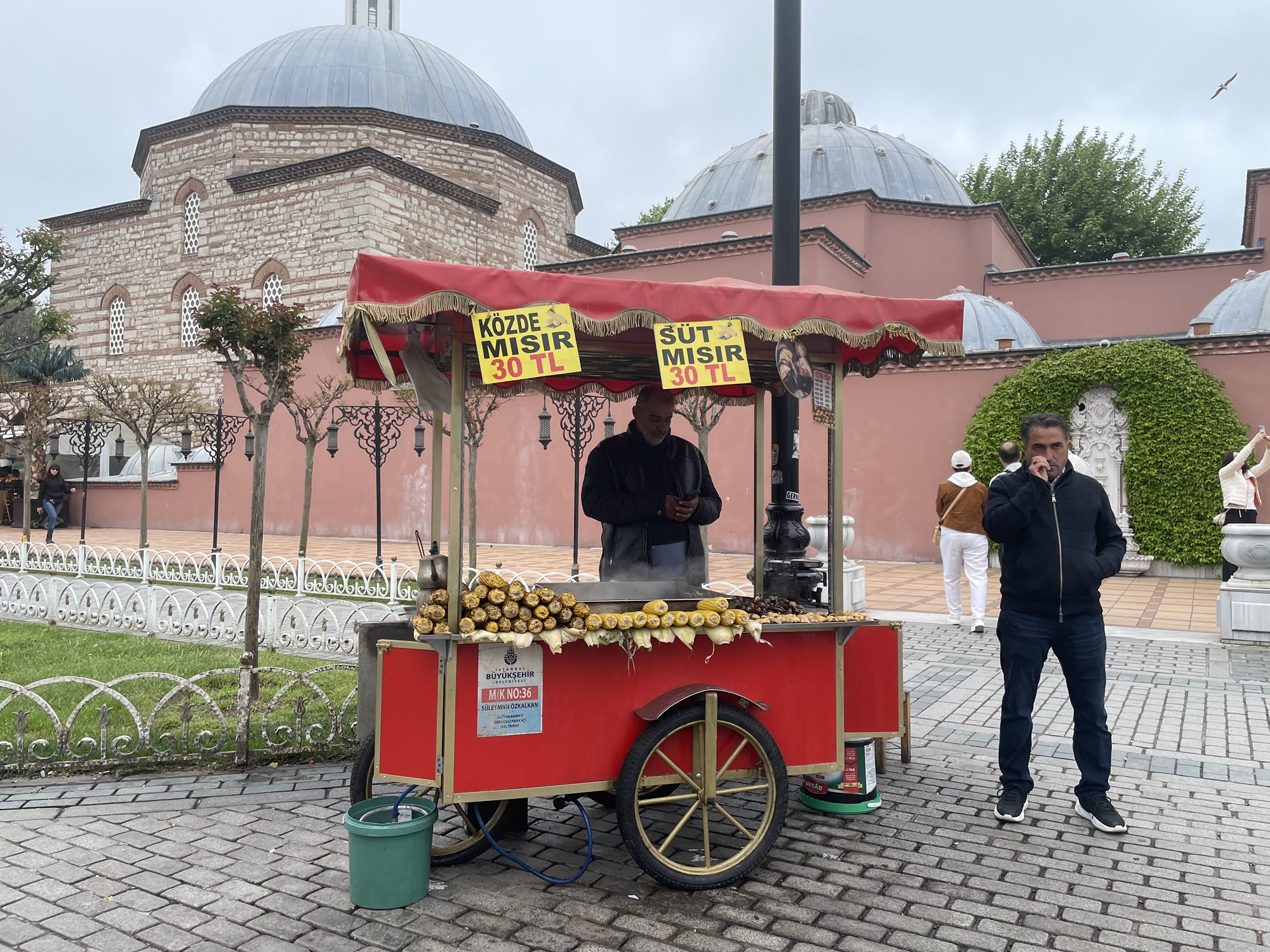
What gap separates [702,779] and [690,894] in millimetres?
452

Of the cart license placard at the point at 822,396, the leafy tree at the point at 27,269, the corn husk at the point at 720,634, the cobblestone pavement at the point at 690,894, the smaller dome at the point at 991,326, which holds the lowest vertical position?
the cobblestone pavement at the point at 690,894

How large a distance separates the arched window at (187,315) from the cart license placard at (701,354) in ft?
113

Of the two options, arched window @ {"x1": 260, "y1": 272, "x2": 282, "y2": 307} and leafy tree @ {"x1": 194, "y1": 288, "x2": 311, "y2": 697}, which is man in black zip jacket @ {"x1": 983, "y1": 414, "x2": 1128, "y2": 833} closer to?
leafy tree @ {"x1": 194, "y1": 288, "x2": 311, "y2": 697}

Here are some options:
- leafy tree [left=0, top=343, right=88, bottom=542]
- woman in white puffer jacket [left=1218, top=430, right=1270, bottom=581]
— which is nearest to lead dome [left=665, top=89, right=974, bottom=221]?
woman in white puffer jacket [left=1218, top=430, right=1270, bottom=581]

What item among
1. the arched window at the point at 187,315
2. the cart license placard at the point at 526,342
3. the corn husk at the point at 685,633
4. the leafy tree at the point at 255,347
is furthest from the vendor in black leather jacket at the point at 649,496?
the arched window at the point at 187,315

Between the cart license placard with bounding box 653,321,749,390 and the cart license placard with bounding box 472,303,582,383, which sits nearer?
the cart license placard with bounding box 472,303,582,383

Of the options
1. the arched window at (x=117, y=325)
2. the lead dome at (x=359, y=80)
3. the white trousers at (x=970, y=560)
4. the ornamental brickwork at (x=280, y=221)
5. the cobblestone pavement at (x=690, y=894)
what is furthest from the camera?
the arched window at (x=117, y=325)

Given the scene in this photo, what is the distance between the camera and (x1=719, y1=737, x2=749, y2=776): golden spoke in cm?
383

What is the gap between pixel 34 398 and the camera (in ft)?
63.5

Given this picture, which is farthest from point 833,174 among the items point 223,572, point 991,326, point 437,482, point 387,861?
point 387,861

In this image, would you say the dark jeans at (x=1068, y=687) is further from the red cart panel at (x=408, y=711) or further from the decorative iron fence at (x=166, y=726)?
the decorative iron fence at (x=166, y=726)

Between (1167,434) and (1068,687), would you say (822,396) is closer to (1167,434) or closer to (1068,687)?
(1068,687)

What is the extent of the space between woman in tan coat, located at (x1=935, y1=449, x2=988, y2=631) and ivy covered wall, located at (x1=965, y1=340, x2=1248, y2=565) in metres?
6.83

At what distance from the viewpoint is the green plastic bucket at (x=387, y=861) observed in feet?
11.2
